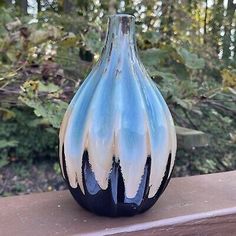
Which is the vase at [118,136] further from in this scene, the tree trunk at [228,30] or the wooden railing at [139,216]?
the tree trunk at [228,30]

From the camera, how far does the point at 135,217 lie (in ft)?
1.97

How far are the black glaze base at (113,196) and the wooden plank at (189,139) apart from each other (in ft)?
4.42

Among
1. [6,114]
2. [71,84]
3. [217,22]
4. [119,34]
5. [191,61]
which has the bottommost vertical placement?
[6,114]

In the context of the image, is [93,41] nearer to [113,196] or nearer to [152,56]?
[152,56]

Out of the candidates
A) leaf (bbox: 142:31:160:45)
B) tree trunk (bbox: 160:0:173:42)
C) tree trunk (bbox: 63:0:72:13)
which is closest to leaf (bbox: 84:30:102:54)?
leaf (bbox: 142:31:160:45)

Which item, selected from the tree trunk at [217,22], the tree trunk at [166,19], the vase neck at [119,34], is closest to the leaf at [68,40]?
the tree trunk at [166,19]

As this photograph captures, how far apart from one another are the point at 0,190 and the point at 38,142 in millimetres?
250

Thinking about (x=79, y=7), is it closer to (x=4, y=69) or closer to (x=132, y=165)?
(x=4, y=69)

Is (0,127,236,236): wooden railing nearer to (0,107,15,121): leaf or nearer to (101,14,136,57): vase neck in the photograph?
(101,14,136,57): vase neck

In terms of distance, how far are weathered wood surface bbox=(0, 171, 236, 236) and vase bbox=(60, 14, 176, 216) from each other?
0.08 ft

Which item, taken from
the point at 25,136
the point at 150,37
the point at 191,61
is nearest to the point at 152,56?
the point at 191,61

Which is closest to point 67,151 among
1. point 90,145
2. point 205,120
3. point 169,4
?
point 90,145

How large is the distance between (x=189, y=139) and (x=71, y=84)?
555mm

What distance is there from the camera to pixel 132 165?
550 mm
